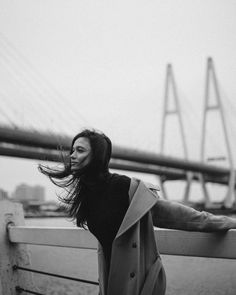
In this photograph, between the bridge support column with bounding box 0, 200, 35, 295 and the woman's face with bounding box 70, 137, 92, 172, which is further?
the bridge support column with bounding box 0, 200, 35, 295

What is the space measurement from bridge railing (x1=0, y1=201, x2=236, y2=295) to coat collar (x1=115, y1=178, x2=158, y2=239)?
0.17 m

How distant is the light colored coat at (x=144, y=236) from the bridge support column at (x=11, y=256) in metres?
0.84

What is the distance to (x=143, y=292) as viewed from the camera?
0.92m

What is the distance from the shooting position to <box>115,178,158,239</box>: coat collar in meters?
0.93

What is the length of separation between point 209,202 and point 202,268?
22266 millimetres

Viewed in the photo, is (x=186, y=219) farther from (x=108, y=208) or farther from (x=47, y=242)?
(x=47, y=242)

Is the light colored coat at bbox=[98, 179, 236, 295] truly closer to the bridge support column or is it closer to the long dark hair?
the long dark hair

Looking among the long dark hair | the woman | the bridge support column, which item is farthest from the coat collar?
the bridge support column

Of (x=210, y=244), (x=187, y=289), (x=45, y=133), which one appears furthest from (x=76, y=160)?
(x=45, y=133)

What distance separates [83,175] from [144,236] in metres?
0.24

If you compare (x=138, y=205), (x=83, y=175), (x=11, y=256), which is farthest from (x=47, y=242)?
(x=138, y=205)

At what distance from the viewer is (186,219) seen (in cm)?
94

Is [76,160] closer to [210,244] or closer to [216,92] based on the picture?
[210,244]

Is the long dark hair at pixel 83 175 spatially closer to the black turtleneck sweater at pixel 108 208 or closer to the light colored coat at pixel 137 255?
the black turtleneck sweater at pixel 108 208
